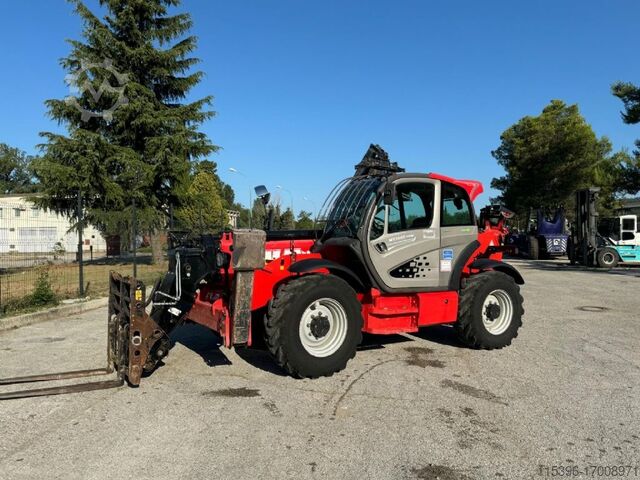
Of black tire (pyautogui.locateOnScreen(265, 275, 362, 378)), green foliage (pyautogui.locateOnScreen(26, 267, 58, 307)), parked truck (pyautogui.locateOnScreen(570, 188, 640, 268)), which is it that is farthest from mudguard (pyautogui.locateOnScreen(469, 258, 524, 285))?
parked truck (pyautogui.locateOnScreen(570, 188, 640, 268))

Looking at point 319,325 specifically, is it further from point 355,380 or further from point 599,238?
point 599,238

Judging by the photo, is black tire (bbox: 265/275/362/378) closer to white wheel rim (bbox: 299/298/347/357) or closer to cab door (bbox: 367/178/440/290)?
white wheel rim (bbox: 299/298/347/357)

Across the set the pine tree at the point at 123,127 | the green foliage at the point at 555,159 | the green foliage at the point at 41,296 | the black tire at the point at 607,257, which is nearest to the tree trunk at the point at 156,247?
the pine tree at the point at 123,127

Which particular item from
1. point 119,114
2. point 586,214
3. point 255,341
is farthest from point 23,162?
point 255,341

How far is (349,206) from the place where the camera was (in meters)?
6.93

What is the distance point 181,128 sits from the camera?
23.9m

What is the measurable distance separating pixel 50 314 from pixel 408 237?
24.2 ft

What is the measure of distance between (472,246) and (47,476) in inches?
222

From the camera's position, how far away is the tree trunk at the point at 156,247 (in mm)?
19984

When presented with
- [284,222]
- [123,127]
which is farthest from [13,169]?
[284,222]

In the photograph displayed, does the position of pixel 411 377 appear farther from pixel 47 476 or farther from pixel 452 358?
pixel 47 476

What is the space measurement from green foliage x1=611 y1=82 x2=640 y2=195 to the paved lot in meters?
21.0

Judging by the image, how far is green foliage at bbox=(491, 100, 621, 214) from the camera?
35.0 m

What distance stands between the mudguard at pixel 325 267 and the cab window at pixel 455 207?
156 cm
